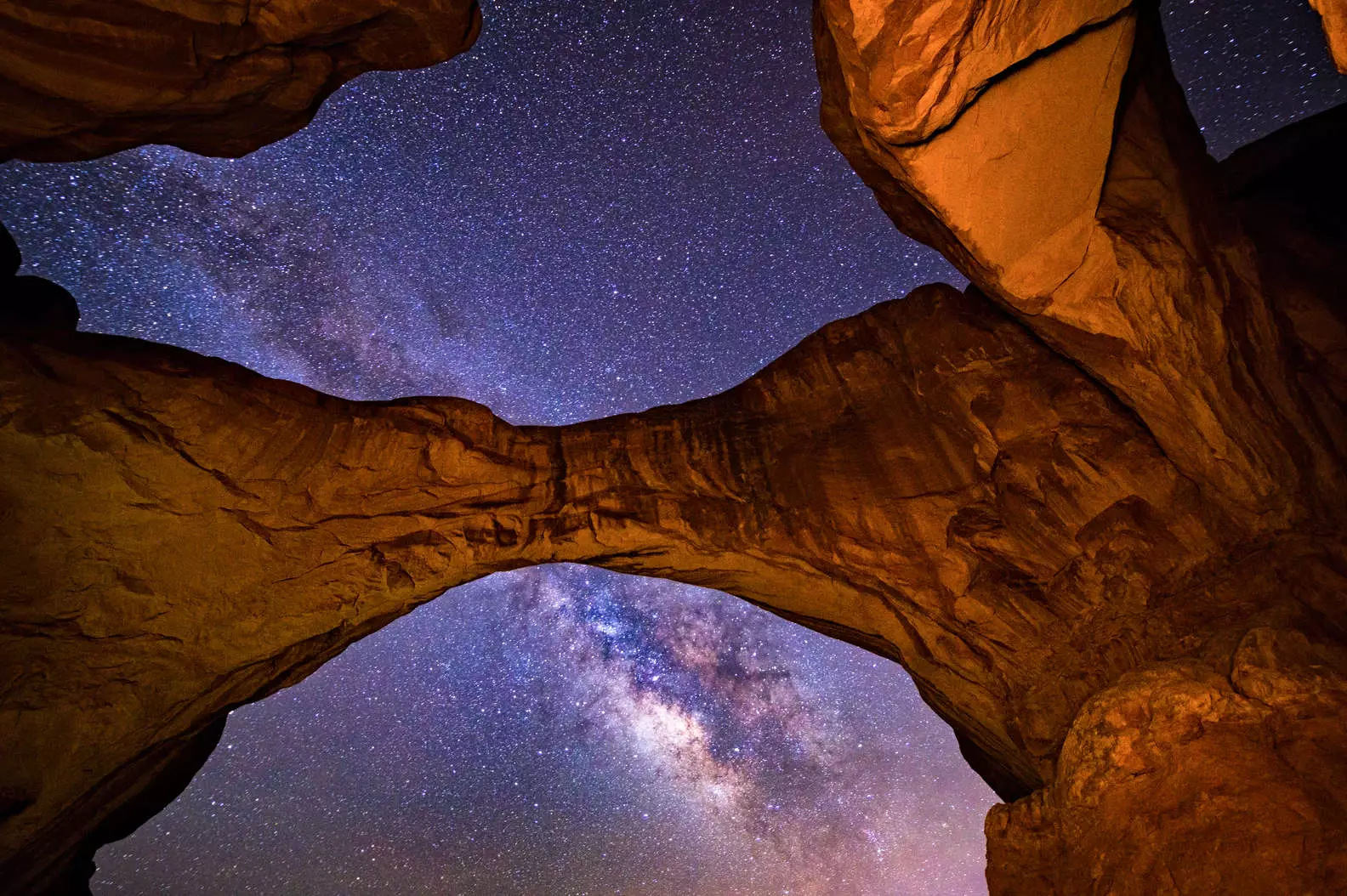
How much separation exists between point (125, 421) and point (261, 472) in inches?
59.5

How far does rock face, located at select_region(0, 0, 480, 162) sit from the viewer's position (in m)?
6.17

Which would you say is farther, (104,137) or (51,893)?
(51,893)

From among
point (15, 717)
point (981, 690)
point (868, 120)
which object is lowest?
point (981, 690)

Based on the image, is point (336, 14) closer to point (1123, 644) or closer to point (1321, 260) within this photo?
point (1123, 644)

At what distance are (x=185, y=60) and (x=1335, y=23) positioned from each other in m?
8.71

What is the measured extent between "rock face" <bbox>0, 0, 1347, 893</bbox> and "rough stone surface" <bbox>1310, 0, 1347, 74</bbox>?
243 centimetres

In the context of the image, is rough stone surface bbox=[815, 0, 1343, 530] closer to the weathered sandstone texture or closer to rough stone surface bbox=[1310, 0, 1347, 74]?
the weathered sandstone texture

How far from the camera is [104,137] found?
23.6ft

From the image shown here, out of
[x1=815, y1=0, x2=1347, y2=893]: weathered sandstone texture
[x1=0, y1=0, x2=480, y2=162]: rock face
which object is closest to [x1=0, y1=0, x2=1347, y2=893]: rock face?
[x1=815, y1=0, x2=1347, y2=893]: weathered sandstone texture

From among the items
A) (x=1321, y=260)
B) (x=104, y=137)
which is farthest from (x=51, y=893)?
(x=1321, y=260)

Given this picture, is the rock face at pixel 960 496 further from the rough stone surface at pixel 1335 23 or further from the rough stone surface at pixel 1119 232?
the rough stone surface at pixel 1335 23

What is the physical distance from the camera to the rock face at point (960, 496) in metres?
5.28

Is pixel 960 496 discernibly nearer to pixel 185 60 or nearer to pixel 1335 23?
pixel 1335 23

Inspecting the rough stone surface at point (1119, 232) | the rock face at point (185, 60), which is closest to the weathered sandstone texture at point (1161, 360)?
the rough stone surface at point (1119, 232)
